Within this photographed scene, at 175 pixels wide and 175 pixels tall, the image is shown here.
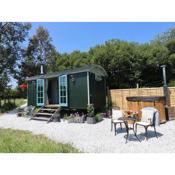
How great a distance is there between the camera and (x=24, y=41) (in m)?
20.4

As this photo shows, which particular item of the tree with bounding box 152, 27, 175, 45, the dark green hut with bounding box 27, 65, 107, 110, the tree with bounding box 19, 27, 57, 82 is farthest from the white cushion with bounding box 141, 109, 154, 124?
the tree with bounding box 152, 27, 175, 45

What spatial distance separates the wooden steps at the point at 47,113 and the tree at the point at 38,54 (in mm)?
9655

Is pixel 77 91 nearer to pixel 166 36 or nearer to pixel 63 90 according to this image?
pixel 63 90

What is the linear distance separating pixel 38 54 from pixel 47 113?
1307 centimetres

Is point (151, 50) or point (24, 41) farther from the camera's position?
point (24, 41)

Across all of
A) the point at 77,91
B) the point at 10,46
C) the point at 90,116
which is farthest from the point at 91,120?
the point at 10,46

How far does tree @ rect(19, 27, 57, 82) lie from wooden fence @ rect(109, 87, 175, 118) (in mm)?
11284

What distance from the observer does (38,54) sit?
75.5ft

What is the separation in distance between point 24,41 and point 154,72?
13116mm

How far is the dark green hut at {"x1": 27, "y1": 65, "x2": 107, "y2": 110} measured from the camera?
34.8 feet
